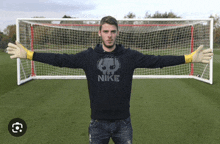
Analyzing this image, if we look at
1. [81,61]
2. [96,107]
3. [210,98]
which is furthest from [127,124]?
[210,98]

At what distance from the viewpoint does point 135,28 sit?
9.73 m

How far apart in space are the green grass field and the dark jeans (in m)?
1.82

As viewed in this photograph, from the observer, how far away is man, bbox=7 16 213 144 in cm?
189

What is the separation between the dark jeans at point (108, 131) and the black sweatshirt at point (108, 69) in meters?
0.05

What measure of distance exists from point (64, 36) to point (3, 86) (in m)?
4.24

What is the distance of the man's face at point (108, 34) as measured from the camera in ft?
6.17

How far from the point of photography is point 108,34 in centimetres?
188

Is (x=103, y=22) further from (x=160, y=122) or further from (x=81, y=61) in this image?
(x=160, y=122)
